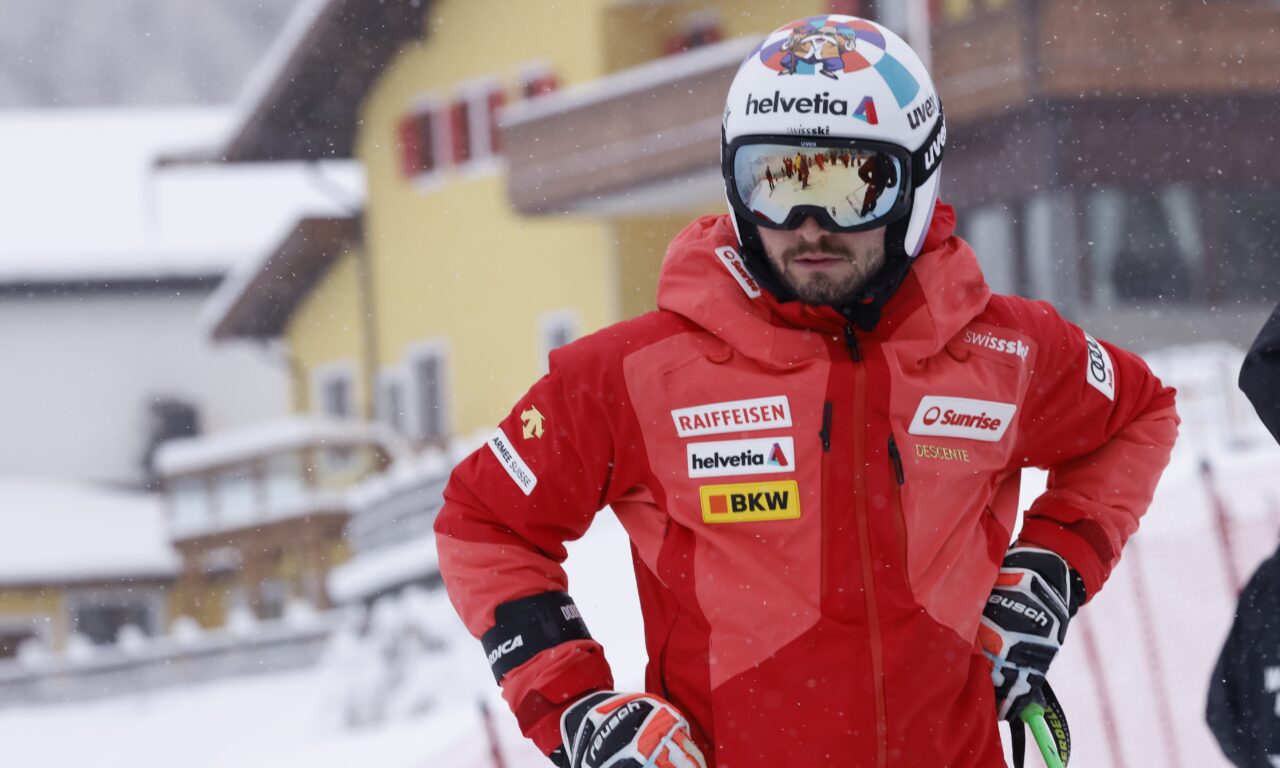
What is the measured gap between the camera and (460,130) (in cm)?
2586

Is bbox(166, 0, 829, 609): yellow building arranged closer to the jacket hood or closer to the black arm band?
the jacket hood

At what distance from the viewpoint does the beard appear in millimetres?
3248

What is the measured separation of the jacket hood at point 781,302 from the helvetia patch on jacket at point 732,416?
0.22 ft

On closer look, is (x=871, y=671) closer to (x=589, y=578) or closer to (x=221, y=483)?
(x=589, y=578)

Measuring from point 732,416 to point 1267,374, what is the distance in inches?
36.8

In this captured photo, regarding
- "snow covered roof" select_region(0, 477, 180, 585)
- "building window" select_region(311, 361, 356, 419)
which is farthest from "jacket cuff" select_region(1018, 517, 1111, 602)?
"snow covered roof" select_region(0, 477, 180, 585)

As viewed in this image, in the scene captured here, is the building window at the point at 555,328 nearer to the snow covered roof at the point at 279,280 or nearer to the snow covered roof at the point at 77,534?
the snow covered roof at the point at 279,280

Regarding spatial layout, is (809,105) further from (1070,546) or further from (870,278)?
(1070,546)

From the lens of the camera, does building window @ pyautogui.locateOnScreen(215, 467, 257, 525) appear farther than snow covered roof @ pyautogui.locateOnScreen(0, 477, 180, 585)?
No

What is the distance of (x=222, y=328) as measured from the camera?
32844mm

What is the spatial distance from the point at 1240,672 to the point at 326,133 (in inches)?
1028

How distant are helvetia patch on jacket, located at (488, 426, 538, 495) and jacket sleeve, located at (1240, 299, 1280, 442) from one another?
47.8 inches

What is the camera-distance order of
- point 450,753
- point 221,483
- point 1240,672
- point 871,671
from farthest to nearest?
point 221,483 → point 450,753 → point 1240,672 → point 871,671

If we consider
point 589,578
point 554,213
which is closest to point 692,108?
point 554,213
